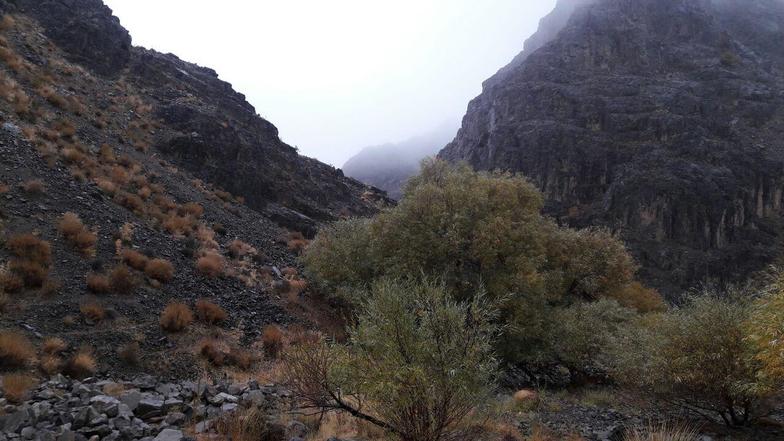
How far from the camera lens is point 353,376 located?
6.22 m

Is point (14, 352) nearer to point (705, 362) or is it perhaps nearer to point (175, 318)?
point (175, 318)

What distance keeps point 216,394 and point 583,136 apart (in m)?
85.0

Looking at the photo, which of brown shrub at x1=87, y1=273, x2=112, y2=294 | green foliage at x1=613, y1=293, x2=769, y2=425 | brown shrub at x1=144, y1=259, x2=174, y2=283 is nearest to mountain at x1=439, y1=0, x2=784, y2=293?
green foliage at x1=613, y1=293, x2=769, y2=425

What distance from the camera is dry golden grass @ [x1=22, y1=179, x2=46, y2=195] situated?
1545 cm

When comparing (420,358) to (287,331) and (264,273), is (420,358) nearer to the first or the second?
(287,331)

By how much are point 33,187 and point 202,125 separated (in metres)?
21.3

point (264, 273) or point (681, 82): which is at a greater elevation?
point (681, 82)

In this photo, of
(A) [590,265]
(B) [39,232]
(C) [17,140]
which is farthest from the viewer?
(A) [590,265]

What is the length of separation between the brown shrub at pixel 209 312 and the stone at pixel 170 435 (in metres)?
8.51

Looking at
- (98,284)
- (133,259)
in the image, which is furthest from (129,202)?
(98,284)

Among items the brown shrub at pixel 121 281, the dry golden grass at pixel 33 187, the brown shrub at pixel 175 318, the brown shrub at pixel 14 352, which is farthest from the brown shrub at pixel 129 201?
the brown shrub at pixel 14 352

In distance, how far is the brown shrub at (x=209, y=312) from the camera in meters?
15.0

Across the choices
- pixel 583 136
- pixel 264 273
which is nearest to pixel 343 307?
pixel 264 273

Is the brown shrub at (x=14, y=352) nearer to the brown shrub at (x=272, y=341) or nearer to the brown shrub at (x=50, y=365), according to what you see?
the brown shrub at (x=50, y=365)
